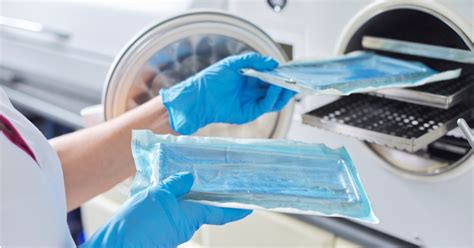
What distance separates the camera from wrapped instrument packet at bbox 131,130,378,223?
807 millimetres

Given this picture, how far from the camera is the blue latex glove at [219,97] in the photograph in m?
1.13

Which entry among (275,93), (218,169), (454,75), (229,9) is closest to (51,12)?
(229,9)

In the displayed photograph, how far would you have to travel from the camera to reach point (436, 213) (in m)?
1.18

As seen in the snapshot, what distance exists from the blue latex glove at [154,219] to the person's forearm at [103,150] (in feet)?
1.23

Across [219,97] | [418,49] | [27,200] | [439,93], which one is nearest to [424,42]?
[418,49]

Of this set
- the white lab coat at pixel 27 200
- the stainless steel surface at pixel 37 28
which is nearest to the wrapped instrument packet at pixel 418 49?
the white lab coat at pixel 27 200

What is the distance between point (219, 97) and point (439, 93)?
0.47m

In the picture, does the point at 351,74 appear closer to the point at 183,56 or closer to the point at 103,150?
the point at 183,56

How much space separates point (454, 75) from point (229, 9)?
0.65 meters

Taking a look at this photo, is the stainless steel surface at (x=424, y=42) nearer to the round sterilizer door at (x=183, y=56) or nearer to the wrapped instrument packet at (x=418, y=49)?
the wrapped instrument packet at (x=418, y=49)

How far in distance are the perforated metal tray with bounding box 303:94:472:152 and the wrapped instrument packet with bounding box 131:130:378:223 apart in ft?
0.35

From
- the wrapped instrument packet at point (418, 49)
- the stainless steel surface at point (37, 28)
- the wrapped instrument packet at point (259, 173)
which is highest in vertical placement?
the wrapped instrument packet at point (418, 49)

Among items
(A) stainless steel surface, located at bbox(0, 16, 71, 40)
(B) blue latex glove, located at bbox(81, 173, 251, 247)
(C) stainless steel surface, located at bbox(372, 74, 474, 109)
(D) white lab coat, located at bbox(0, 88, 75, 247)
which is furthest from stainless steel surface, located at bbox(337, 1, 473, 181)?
(A) stainless steel surface, located at bbox(0, 16, 71, 40)

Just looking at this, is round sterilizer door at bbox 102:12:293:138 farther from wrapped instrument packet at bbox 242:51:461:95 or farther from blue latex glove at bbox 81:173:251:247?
blue latex glove at bbox 81:173:251:247
